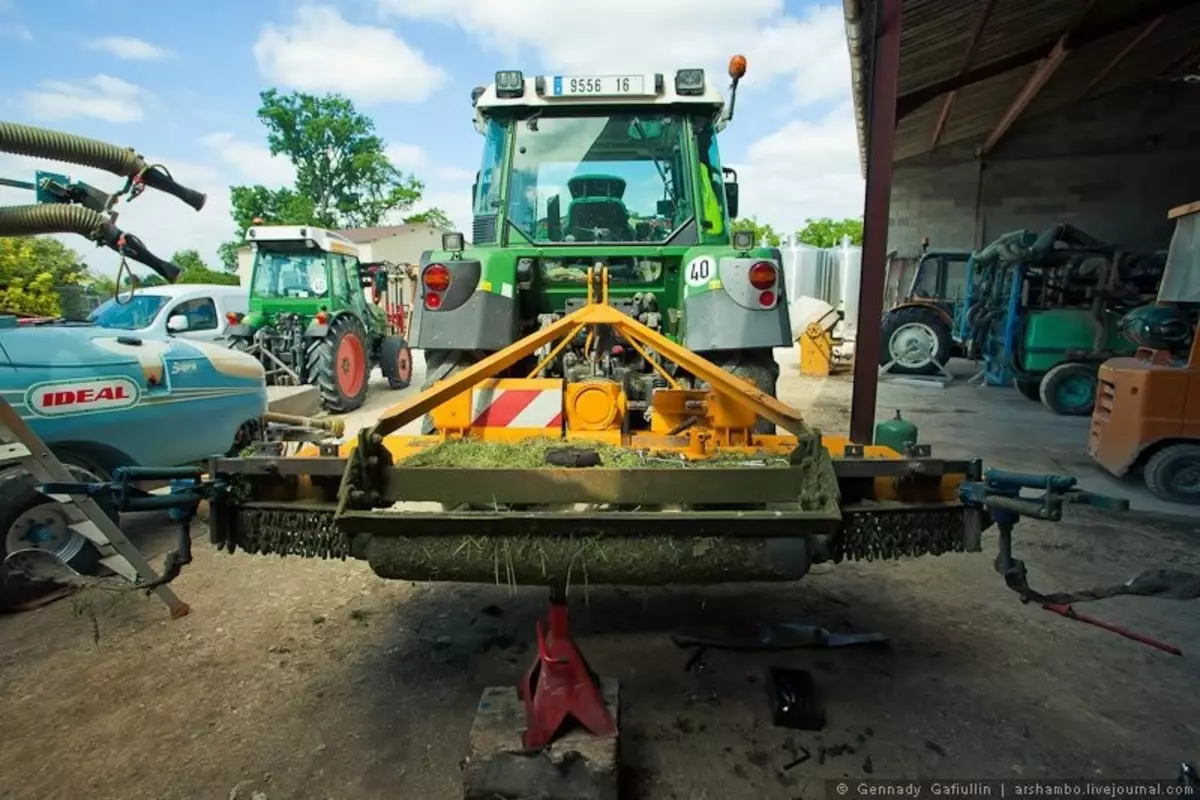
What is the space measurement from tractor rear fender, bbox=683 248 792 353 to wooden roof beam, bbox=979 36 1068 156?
9394 millimetres

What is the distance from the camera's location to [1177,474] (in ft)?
16.5

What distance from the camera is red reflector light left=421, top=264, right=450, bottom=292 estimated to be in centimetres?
362

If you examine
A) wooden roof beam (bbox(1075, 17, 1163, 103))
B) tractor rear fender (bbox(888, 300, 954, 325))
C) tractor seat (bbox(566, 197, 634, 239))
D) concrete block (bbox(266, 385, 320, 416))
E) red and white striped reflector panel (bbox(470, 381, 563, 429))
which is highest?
wooden roof beam (bbox(1075, 17, 1163, 103))

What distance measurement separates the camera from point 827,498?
2016 millimetres

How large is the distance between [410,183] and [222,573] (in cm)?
3970

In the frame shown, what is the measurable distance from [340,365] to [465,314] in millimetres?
5728

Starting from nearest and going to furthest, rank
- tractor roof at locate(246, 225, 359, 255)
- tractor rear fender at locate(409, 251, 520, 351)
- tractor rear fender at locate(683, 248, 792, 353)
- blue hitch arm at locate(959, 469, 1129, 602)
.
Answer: blue hitch arm at locate(959, 469, 1129, 602)
tractor rear fender at locate(683, 248, 792, 353)
tractor rear fender at locate(409, 251, 520, 351)
tractor roof at locate(246, 225, 359, 255)

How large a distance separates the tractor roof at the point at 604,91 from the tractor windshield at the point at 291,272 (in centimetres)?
628

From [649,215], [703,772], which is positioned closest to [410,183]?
[649,215]

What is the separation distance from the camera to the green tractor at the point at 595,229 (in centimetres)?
362

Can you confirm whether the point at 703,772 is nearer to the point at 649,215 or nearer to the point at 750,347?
the point at 750,347

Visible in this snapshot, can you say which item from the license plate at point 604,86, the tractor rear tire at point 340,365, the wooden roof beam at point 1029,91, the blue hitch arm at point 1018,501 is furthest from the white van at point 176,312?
the wooden roof beam at point 1029,91

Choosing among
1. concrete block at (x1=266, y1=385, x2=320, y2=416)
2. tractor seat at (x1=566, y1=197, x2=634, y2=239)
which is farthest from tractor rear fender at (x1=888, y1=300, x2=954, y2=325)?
concrete block at (x1=266, y1=385, x2=320, y2=416)

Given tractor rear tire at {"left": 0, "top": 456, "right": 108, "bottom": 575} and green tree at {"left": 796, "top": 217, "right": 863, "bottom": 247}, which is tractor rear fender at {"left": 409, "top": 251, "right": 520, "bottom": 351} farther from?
green tree at {"left": 796, "top": 217, "right": 863, "bottom": 247}
